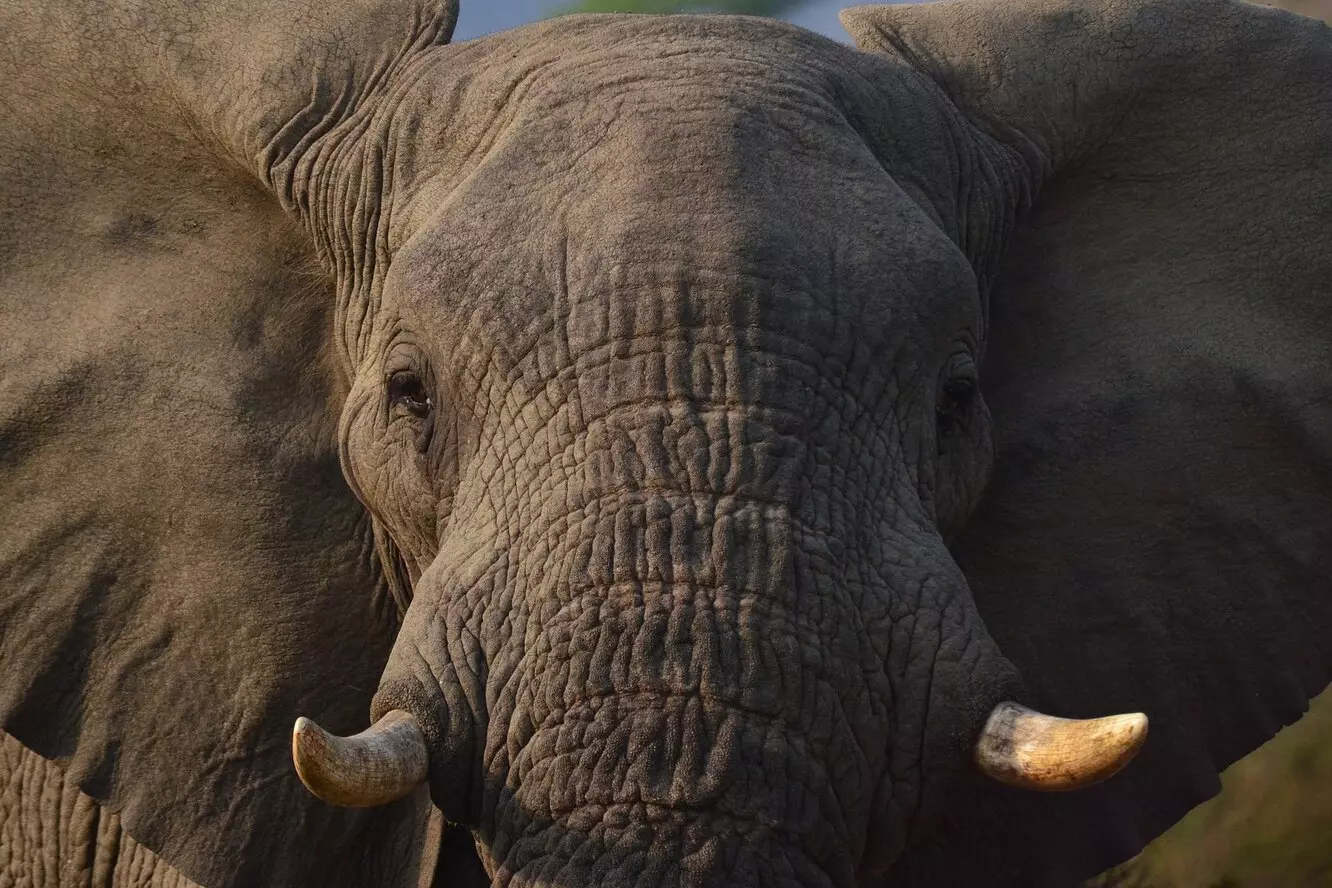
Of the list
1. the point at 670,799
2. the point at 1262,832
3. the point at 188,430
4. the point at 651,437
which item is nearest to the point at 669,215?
the point at 651,437

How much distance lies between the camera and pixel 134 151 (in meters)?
3.93

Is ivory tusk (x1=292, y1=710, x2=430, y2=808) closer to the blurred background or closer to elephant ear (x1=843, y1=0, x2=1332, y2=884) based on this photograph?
elephant ear (x1=843, y1=0, x2=1332, y2=884)

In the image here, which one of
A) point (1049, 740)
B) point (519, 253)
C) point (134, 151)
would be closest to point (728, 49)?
point (519, 253)

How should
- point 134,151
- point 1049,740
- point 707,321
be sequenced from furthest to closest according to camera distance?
point 134,151, point 707,321, point 1049,740

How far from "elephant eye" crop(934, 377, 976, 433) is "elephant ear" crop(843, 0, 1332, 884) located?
0.89 ft

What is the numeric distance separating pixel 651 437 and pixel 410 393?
54cm

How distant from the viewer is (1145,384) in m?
3.88

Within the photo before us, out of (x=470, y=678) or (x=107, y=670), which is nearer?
(x=470, y=678)

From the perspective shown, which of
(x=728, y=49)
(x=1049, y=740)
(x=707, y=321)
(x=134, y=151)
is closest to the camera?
(x=1049, y=740)

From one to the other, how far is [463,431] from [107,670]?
31.9 inches

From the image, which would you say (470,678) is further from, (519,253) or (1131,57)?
(1131,57)

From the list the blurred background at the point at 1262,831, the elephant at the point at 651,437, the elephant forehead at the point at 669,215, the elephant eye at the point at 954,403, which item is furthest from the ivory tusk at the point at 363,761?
the blurred background at the point at 1262,831

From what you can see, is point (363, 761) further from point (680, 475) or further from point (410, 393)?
point (410, 393)

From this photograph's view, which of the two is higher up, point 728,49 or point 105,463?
point 728,49
